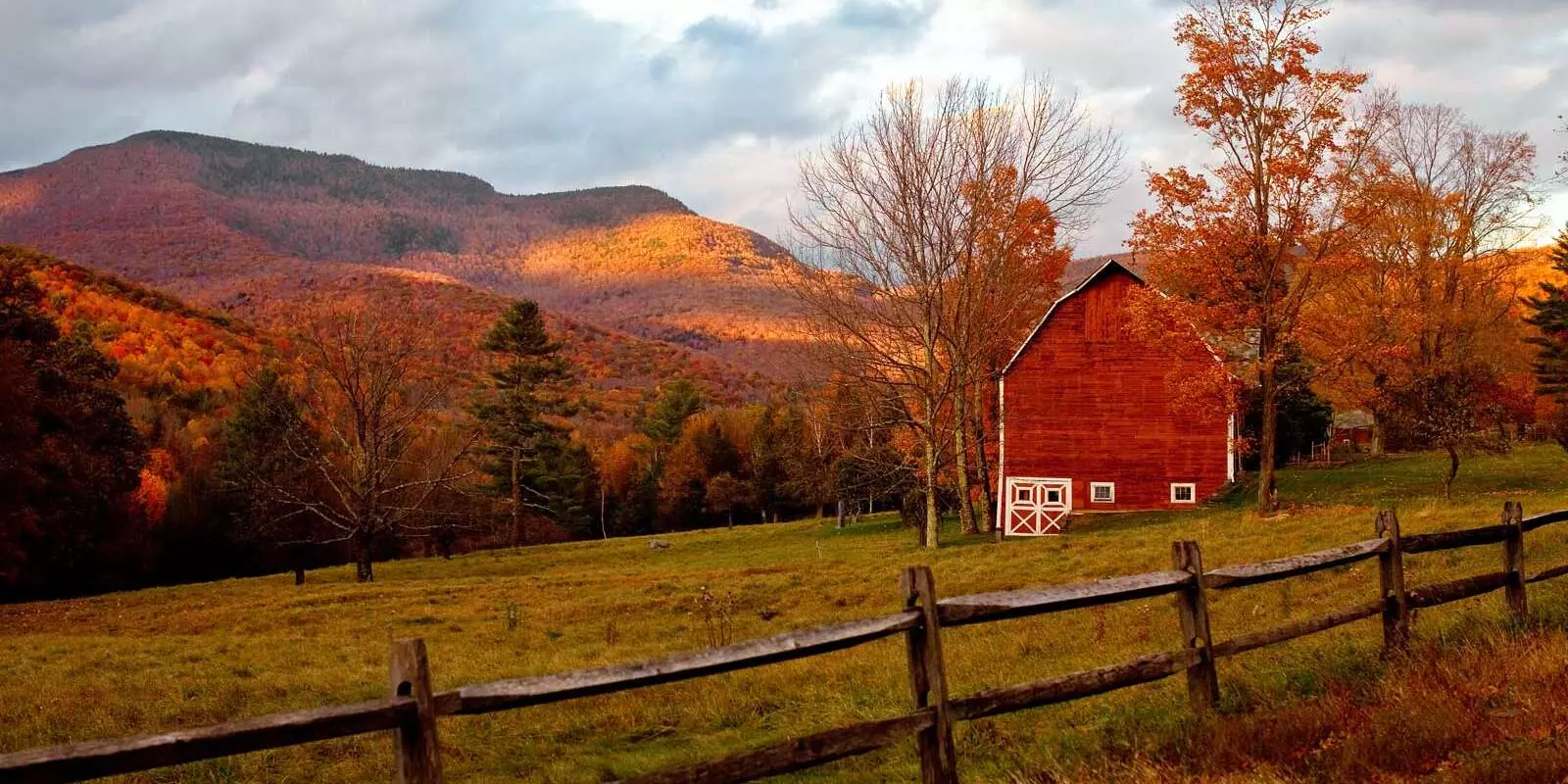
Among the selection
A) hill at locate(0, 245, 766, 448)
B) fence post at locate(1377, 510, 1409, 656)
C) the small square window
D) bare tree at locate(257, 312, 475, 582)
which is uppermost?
hill at locate(0, 245, 766, 448)

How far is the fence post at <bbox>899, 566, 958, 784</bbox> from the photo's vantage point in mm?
6234

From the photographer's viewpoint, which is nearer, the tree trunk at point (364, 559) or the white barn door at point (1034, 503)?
the tree trunk at point (364, 559)

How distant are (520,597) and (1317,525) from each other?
20531 millimetres

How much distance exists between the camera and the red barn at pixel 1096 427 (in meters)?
40.1

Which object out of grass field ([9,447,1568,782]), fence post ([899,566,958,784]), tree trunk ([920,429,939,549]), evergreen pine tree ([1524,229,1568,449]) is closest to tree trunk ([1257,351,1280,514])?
grass field ([9,447,1568,782])

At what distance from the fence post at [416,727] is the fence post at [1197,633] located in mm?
5440

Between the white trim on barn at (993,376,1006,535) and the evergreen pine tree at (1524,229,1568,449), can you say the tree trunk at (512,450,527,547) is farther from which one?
the evergreen pine tree at (1524,229,1568,449)

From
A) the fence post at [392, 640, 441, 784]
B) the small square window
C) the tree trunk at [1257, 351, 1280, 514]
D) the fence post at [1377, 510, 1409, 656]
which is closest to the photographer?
the fence post at [392, 640, 441, 784]

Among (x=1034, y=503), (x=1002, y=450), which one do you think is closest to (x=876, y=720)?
(x=1034, y=503)

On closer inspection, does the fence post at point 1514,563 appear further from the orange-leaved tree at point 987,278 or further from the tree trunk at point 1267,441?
the orange-leaved tree at point 987,278

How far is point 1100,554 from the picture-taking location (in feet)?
81.4

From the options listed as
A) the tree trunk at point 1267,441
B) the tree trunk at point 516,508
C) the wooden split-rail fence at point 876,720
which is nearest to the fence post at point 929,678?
the wooden split-rail fence at point 876,720

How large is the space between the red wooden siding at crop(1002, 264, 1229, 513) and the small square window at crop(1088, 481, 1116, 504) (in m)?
Answer: 0.16

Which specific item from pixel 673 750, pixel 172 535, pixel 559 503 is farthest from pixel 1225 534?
pixel 559 503
